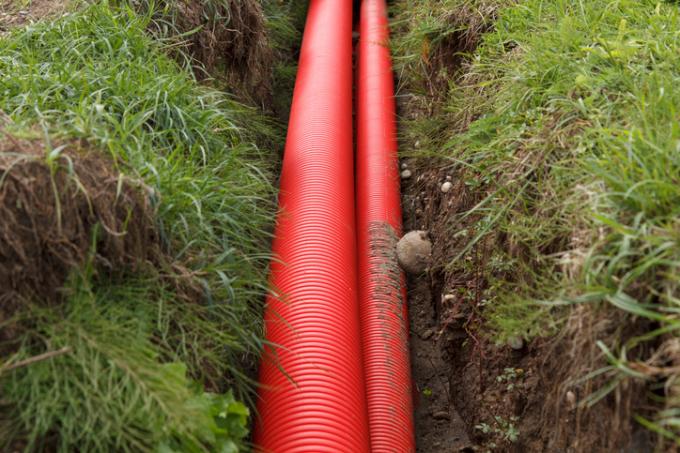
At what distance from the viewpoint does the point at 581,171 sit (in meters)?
2.19

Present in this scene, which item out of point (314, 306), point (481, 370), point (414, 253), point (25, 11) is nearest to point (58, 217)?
point (314, 306)

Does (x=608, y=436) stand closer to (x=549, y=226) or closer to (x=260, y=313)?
(x=549, y=226)

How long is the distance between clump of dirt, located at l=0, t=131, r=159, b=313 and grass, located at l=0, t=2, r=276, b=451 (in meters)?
0.06

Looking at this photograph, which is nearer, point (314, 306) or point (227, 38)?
point (314, 306)

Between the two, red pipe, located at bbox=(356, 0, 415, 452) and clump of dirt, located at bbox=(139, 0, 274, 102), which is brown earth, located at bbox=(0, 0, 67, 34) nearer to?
clump of dirt, located at bbox=(139, 0, 274, 102)

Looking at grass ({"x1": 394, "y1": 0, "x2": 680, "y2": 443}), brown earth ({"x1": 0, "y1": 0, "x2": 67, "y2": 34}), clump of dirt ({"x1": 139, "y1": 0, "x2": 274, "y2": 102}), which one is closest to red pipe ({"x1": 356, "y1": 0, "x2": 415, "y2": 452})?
grass ({"x1": 394, "y1": 0, "x2": 680, "y2": 443})

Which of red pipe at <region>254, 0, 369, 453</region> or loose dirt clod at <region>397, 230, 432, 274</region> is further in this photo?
loose dirt clod at <region>397, 230, 432, 274</region>

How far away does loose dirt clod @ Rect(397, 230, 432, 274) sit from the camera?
357 cm

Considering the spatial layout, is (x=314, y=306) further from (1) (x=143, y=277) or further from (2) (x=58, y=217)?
(2) (x=58, y=217)

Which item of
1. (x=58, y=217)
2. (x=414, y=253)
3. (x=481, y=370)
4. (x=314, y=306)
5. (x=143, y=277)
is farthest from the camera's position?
(x=414, y=253)

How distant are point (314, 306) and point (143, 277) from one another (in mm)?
807

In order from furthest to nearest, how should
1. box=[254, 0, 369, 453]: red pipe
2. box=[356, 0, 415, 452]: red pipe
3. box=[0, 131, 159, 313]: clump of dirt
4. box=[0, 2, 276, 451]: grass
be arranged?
box=[356, 0, 415, 452]: red pipe, box=[254, 0, 369, 453]: red pipe, box=[0, 131, 159, 313]: clump of dirt, box=[0, 2, 276, 451]: grass

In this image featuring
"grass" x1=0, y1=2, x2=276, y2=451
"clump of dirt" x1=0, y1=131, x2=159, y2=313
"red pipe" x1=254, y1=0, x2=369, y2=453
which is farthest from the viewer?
"red pipe" x1=254, y1=0, x2=369, y2=453

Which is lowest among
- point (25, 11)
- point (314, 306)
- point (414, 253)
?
point (414, 253)
